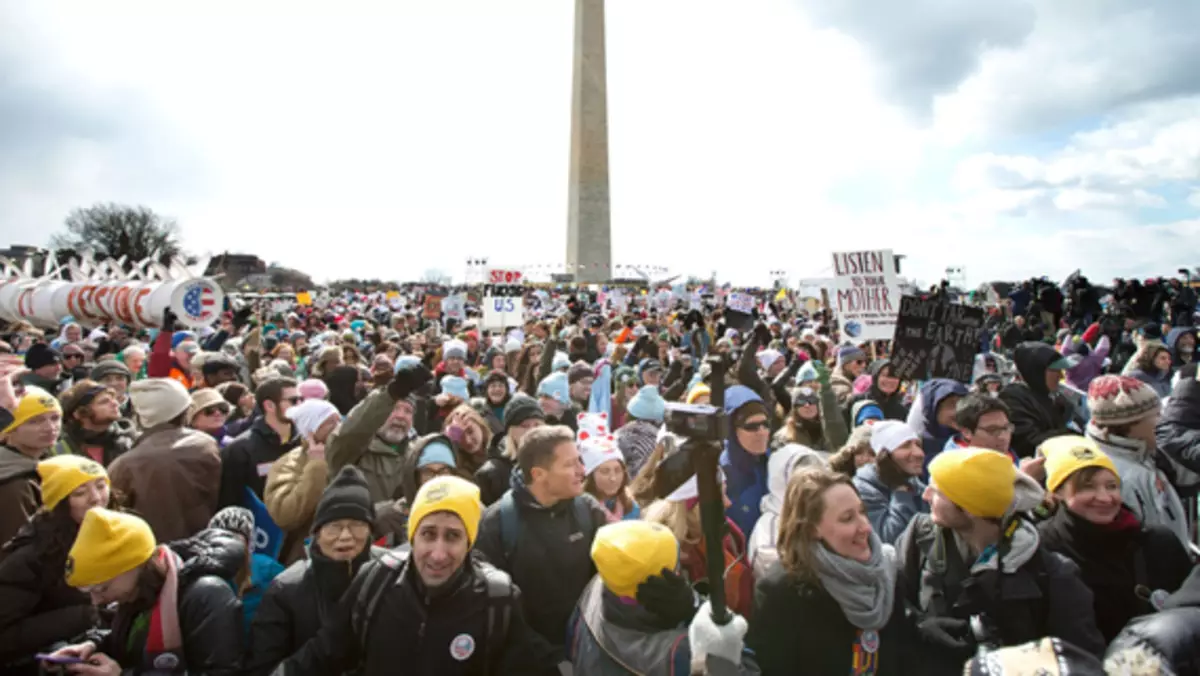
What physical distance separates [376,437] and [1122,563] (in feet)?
12.3

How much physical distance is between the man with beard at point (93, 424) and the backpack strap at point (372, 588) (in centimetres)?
294

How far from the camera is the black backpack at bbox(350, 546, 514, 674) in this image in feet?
7.83

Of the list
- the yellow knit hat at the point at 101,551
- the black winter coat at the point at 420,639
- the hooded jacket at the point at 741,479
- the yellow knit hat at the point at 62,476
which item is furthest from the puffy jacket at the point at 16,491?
the hooded jacket at the point at 741,479

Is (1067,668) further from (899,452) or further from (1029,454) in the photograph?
(1029,454)

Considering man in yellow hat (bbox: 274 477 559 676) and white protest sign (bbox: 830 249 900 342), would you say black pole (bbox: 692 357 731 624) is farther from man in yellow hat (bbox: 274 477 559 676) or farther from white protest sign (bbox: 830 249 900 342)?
white protest sign (bbox: 830 249 900 342)

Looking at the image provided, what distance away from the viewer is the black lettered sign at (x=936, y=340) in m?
5.79

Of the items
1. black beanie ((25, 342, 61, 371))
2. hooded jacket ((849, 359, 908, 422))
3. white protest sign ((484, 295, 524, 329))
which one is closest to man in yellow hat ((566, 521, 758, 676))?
hooded jacket ((849, 359, 908, 422))

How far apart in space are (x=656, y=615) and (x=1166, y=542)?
1986mm

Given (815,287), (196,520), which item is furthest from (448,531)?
(815,287)

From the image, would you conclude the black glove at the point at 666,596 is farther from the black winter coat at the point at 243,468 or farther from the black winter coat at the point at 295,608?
the black winter coat at the point at 243,468

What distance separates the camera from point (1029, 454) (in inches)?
177

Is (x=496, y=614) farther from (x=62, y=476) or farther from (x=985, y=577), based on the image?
(x=62, y=476)

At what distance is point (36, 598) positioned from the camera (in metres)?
2.68

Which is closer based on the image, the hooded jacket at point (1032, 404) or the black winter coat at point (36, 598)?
the black winter coat at point (36, 598)
